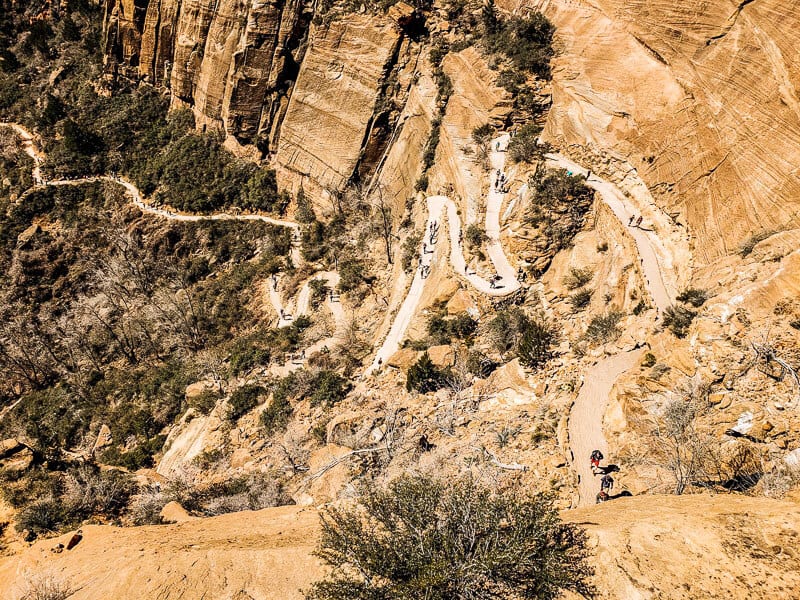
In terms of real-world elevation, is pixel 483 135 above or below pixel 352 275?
above

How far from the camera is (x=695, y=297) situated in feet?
62.6

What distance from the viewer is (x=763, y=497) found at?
452 inches

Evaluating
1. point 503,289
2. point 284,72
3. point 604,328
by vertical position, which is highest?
point 604,328

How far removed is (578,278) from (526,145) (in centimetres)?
1202

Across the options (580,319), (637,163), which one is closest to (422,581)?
(580,319)

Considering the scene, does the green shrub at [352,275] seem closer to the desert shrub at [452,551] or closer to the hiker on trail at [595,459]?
the hiker on trail at [595,459]

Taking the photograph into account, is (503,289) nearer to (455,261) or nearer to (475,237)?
(455,261)

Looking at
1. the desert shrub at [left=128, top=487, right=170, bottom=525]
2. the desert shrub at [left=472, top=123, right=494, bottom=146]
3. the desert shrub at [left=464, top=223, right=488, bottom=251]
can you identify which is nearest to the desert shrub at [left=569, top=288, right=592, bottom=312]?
the desert shrub at [left=464, top=223, right=488, bottom=251]

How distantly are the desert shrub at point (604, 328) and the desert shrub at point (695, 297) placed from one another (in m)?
3.48

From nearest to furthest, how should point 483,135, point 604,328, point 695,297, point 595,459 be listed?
point 595,459 → point 695,297 → point 604,328 → point 483,135

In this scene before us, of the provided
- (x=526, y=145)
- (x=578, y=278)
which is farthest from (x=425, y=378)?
(x=526, y=145)

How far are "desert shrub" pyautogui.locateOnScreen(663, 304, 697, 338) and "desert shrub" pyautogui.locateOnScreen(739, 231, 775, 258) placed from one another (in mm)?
3784

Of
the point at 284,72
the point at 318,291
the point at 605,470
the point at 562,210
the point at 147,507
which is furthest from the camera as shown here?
the point at 284,72

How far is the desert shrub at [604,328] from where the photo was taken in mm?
22312
